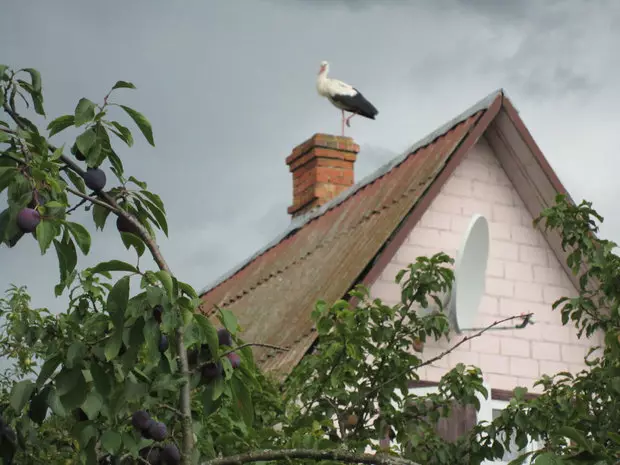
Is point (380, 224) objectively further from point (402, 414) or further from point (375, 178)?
point (402, 414)

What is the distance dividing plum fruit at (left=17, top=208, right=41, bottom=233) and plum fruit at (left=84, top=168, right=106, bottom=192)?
0.44 metres

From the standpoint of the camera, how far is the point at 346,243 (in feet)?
38.7

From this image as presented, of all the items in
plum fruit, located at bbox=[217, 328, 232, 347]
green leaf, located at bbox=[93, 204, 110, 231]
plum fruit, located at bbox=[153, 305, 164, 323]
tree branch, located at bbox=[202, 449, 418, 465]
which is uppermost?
green leaf, located at bbox=[93, 204, 110, 231]

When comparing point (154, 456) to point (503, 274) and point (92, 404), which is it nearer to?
point (92, 404)

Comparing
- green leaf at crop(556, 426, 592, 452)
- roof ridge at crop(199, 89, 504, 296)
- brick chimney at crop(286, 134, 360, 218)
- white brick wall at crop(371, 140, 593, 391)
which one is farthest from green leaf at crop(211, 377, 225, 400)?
brick chimney at crop(286, 134, 360, 218)

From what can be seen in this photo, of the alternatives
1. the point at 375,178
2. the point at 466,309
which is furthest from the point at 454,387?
the point at 375,178

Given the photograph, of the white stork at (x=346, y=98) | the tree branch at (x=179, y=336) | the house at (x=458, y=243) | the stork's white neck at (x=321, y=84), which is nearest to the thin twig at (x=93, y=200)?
the tree branch at (x=179, y=336)

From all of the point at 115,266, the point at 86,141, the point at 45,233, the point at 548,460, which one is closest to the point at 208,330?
the point at 115,266

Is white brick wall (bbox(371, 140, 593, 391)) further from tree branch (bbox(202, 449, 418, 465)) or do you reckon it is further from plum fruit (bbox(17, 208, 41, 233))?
plum fruit (bbox(17, 208, 41, 233))

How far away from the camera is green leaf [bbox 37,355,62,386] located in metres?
3.74

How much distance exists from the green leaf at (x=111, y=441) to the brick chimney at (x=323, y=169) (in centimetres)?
1116

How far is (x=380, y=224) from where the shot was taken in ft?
37.1

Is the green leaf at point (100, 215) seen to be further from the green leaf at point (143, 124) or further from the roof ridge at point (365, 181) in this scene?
the roof ridge at point (365, 181)

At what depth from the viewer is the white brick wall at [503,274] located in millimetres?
11492
